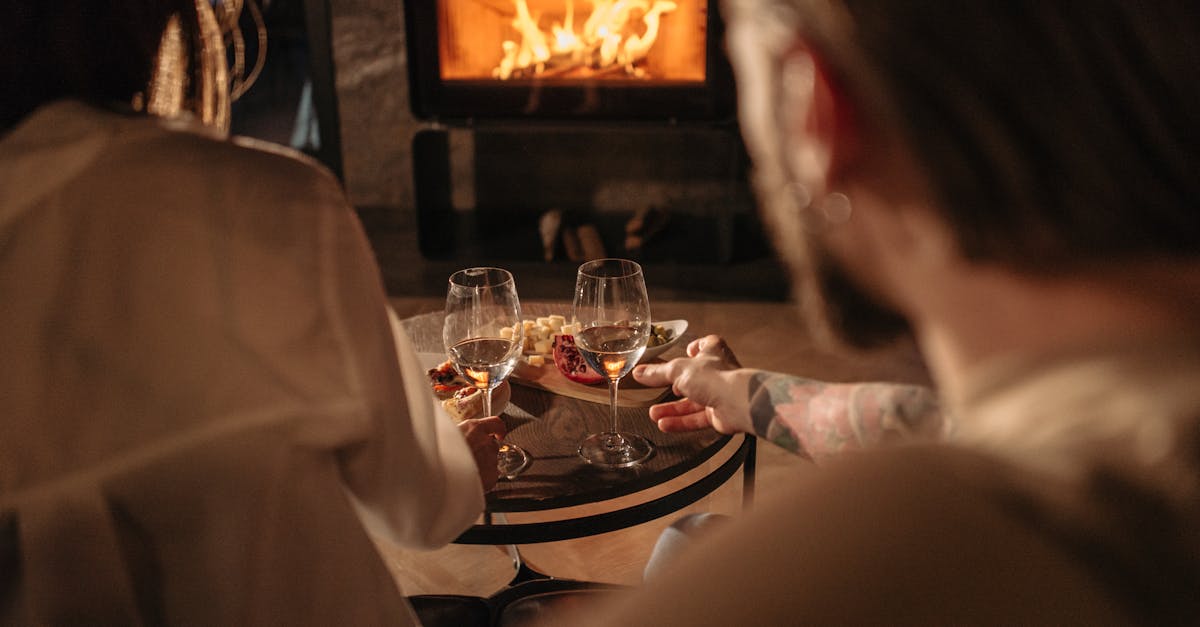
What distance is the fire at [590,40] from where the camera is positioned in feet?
Result: 10.1

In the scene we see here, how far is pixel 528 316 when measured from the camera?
1629mm

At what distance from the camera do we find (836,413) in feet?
3.32

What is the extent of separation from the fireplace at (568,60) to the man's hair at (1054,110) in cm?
275

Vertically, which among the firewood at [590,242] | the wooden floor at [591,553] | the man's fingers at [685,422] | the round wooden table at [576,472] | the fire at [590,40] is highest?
the fire at [590,40]

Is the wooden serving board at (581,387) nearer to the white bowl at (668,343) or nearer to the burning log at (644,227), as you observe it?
the white bowl at (668,343)

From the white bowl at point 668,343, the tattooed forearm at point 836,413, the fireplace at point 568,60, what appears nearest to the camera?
the tattooed forearm at point 836,413

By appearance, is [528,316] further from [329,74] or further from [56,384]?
[329,74]

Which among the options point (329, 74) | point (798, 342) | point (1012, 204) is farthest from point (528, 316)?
point (329, 74)

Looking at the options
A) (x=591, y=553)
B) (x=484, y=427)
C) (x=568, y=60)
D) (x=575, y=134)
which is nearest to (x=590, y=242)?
(x=575, y=134)

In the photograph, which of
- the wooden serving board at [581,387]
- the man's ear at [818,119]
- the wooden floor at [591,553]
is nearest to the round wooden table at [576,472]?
the wooden serving board at [581,387]

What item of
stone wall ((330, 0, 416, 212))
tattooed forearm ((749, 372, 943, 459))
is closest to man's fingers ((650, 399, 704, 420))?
tattooed forearm ((749, 372, 943, 459))

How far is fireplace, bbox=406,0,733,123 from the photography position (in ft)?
10.1

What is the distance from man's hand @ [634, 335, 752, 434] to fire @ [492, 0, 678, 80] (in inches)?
80.5

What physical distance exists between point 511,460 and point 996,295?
838mm
